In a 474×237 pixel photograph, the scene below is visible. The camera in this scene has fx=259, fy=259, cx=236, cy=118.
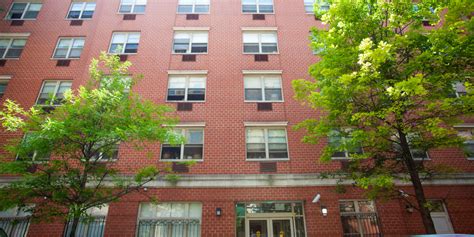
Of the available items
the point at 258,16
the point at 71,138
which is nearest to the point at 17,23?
the point at 71,138

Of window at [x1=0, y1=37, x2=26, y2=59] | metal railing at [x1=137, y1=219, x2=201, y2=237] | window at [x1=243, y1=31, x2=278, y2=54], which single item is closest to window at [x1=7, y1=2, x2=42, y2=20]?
window at [x1=0, y1=37, x2=26, y2=59]

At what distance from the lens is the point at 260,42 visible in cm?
1543

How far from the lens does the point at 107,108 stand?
26.5 ft

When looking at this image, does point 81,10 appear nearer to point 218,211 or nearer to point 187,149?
point 187,149

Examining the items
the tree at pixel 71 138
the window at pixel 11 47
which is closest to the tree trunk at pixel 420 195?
the tree at pixel 71 138

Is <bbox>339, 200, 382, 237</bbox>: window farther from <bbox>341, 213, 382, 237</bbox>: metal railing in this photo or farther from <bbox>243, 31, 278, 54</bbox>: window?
<bbox>243, 31, 278, 54</bbox>: window

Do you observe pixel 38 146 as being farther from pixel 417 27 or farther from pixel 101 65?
pixel 417 27

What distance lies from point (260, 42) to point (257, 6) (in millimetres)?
3011

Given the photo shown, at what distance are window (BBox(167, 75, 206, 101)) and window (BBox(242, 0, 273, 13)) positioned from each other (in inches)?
234

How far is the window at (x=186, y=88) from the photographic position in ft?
45.1

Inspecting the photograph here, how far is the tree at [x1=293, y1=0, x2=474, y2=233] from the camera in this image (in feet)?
23.9

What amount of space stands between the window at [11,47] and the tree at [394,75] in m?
17.1

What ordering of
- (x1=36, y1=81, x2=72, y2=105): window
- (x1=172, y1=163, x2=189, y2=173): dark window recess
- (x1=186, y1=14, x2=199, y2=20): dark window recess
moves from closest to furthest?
(x1=172, y1=163, x2=189, y2=173): dark window recess, (x1=36, y1=81, x2=72, y2=105): window, (x1=186, y1=14, x2=199, y2=20): dark window recess

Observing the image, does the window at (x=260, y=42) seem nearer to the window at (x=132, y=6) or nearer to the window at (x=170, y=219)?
the window at (x=132, y=6)
